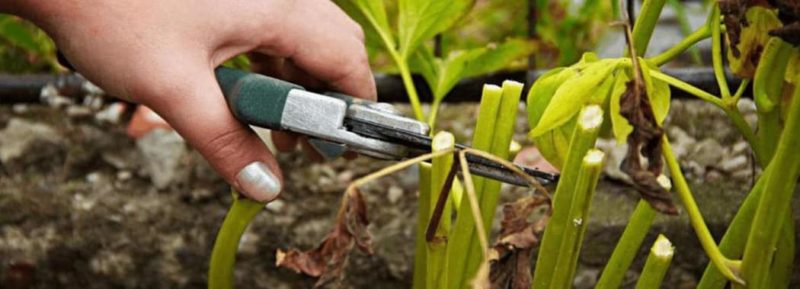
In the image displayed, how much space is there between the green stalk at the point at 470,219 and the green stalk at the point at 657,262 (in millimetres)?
110

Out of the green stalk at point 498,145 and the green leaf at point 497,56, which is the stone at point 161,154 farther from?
the green stalk at point 498,145

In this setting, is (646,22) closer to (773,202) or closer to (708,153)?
(773,202)

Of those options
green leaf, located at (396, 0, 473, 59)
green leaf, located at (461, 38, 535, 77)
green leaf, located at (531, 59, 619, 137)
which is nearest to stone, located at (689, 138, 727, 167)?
green leaf, located at (461, 38, 535, 77)

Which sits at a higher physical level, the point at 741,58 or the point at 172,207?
the point at 741,58

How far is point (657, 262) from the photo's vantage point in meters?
0.74

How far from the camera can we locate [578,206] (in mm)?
700

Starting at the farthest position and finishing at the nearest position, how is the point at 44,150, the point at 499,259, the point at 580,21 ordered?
1. the point at 580,21
2. the point at 44,150
3. the point at 499,259

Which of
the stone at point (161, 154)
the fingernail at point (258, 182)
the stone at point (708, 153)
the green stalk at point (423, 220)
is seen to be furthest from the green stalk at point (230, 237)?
the stone at point (708, 153)

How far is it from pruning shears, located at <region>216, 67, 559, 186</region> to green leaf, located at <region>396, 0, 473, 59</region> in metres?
0.18

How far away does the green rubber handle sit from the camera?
2.74ft

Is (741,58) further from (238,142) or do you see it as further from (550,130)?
(238,142)

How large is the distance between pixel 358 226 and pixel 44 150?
815mm

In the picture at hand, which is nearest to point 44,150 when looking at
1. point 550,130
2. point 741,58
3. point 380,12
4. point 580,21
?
point 380,12

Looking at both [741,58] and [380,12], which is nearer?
[741,58]
